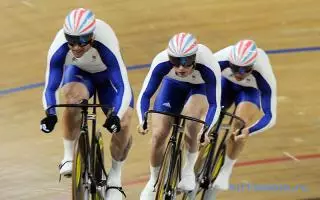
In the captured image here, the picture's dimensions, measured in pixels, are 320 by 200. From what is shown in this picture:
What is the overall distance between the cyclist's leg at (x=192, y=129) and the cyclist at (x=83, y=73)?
0.39 m

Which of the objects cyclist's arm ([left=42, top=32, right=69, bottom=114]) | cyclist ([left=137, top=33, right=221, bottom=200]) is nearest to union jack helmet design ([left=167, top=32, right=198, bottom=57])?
cyclist ([left=137, top=33, right=221, bottom=200])

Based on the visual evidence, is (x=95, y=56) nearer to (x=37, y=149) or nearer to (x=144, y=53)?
(x=37, y=149)

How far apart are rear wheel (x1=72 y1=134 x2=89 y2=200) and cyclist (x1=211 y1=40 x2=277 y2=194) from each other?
40.9 inches

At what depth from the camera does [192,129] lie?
4.58 m

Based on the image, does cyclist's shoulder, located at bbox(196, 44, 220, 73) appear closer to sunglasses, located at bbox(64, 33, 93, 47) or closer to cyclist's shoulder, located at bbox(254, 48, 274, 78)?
cyclist's shoulder, located at bbox(254, 48, 274, 78)

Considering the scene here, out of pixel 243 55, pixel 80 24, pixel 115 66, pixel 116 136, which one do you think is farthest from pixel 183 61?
pixel 116 136

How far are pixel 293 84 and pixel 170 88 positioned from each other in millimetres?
2396

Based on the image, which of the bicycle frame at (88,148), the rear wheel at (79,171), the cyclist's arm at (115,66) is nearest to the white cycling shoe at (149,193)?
the bicycle frame at (88,148)

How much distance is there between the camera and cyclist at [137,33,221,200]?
13.8ft

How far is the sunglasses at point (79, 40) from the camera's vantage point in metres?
3.95

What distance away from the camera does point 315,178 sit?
5414mm

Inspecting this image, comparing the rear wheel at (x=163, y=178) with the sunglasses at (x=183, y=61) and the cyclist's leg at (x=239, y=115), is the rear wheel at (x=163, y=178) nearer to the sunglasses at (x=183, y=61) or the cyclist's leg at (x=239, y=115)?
the sunglasses at (x=183, y=61)

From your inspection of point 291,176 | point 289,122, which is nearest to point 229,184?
point 291,176

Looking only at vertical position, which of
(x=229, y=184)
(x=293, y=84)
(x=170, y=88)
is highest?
(x=170, y=88)
